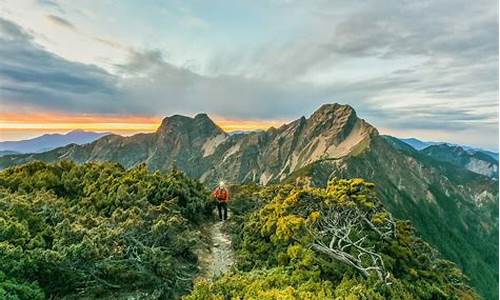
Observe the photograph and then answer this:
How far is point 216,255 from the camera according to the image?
1358 centimetres

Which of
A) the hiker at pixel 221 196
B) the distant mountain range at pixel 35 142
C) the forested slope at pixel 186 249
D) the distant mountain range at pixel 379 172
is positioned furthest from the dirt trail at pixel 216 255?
the distant mountain range at pixel 379 172

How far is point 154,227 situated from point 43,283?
284 cm

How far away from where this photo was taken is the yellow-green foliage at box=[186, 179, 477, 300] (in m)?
8.60

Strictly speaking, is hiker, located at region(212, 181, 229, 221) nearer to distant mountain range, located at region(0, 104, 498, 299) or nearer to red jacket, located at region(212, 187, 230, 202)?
red jacket, located at region(212, 187, 230, 202)

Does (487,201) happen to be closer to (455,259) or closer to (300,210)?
(455,259)

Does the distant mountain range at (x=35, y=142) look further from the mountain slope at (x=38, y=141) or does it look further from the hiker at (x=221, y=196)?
the hiker at (x=221, y=196)

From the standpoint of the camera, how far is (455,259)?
92062 millimetres

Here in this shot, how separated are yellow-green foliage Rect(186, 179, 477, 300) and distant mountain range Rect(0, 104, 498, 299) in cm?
6014

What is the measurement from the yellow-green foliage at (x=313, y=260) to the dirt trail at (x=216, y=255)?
39cm

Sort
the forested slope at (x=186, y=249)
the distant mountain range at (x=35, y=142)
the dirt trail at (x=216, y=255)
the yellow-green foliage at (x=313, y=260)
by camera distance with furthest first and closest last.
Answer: the distant mountain range at (x=35, y=142) < the dirt trail at (x=216, y=255) < the forested slope at (x=186, y=249) < the yellow-green foliage at (x=313, y=260)

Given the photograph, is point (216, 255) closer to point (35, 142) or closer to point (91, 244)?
point (91, 244)

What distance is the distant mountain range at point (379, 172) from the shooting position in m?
102

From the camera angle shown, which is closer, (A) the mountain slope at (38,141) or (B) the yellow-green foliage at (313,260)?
(B) the yellow-green foliage at (313,260)

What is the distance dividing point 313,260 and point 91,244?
4.98m
